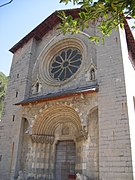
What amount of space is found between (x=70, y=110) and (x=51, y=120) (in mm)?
1145

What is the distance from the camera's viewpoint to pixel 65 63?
10.7 m

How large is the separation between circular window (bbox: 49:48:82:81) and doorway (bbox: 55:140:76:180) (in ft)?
10.3

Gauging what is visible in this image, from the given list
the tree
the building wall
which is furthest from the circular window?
the tree

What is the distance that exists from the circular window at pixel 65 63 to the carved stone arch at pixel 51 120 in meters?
1.79

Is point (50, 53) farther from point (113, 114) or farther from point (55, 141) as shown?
point (113, 114)

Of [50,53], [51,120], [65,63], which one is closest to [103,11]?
[51,120]

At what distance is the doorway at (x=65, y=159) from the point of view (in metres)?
8.53

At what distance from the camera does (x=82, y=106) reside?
831cm

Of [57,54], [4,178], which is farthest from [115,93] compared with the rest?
[4,178]

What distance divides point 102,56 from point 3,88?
12437 millimetres

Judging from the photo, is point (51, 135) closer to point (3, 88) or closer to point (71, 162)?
point (71, 162)

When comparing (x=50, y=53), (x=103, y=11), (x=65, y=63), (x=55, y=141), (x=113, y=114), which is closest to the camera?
(x=103, y=11)

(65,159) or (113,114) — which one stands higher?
(113,114)

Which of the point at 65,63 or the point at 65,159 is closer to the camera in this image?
the point at 65,159
